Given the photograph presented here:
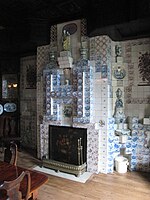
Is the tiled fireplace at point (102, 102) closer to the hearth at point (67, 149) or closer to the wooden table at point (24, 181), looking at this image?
the hearth at point (67, 149)

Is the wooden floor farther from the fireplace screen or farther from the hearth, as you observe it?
the fireplace screen

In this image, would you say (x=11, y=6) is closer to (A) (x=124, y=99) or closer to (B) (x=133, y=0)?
(B) (x=133, y=0)

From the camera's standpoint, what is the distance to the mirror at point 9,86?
174 inches

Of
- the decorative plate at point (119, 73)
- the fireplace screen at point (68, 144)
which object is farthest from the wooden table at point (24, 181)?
the decorative plate at point (119, 73)

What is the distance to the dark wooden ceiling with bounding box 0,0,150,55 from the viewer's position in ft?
8.14

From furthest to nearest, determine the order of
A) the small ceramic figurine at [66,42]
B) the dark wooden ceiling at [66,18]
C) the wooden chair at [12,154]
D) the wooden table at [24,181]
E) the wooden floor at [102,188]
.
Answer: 1. the small ceramic figurine at [66,42]
2. the dark wooden ceiling at [66,18]
3. the wooden floor at [102,188]
4. the wooden chair at [12,154]
5. the wooden table at [24,181]

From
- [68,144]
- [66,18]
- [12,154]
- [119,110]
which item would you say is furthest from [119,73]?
[12,154]

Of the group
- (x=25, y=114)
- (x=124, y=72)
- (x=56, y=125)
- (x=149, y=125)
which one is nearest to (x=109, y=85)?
(x=124, y=72)

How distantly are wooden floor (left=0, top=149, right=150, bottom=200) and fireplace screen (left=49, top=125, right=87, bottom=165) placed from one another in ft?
1.29

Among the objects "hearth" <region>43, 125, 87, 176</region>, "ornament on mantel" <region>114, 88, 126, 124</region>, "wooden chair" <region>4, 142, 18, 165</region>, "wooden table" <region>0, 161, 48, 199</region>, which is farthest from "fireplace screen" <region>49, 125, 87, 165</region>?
"wooden table" <region>0, 161, 48, 199</region>

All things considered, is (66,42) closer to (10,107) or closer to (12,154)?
(12,154)

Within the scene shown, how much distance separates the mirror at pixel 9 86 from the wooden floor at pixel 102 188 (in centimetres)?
243

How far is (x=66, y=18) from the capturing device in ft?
10.5

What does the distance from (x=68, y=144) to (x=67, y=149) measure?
9 cm
